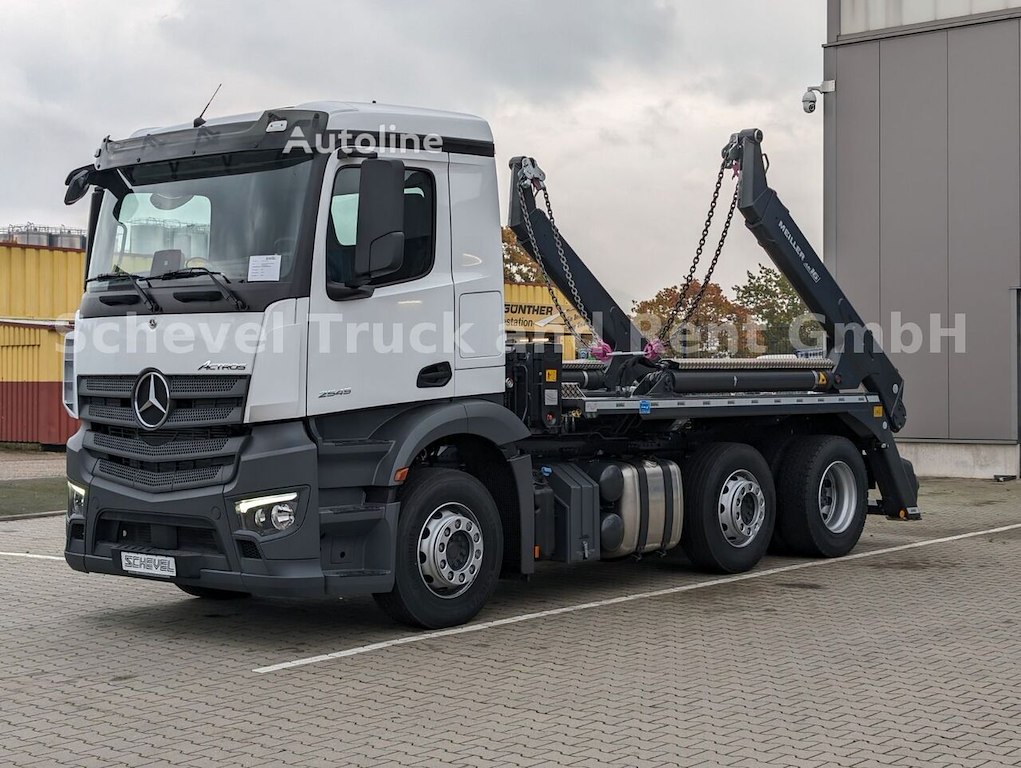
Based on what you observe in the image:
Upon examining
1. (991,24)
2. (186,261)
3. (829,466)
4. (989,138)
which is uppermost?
(991,24)

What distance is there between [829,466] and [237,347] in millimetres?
6165

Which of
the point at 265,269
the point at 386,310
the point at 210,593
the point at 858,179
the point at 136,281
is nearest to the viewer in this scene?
the point at 265,269

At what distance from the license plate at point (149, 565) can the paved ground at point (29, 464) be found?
14589 mm

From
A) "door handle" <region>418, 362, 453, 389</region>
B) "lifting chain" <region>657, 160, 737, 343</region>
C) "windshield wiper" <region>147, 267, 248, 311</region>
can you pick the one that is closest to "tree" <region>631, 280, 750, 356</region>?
"lifting chain" <region>657, 160, 737, 343</region>

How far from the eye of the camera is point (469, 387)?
887 centimetres

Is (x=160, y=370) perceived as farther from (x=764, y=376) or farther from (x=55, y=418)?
(x=55, y=418)

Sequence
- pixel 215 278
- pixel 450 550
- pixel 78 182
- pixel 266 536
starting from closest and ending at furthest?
pixel 266 536 < pixel 215 278 < pixel 450 550 < pixel 78 182

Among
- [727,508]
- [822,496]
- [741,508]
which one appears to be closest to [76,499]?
[727,508]

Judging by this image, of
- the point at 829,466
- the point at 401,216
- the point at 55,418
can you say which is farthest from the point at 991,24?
the point at 55,418

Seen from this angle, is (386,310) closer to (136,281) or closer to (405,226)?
(405,226)

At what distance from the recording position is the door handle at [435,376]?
857 cm

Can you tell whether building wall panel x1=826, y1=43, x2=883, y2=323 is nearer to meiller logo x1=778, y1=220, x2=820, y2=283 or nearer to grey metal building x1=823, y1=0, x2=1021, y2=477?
grey metal building x1=823, y1=0, x2=1021, y2=477

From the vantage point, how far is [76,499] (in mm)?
8758

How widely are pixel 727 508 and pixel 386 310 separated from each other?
12.8 ft
